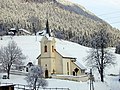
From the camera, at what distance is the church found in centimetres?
7331

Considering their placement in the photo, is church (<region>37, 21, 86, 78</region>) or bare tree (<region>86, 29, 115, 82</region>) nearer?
bare tree (<region>86, 29, 115, 82</region>)

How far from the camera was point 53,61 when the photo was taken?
74562mm

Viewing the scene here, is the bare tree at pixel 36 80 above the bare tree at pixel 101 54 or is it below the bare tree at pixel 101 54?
below

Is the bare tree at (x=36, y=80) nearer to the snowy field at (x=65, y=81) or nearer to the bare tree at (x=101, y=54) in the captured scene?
the snowy field at (x=65, y=81)

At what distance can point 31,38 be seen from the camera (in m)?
147

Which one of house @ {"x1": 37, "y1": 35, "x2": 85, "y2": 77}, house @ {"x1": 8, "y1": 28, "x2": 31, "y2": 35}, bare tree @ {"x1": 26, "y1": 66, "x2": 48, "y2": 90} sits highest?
house @ {"x1": 8, "y1": 28, "x2": 31, "y2": 35}

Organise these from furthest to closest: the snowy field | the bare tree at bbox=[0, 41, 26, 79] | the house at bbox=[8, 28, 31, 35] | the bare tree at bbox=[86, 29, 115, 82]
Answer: the house at bbox=[8, 28, 31, 35] < the bare tree at bbox=[86, 29, 115, 82] < the bare tree at bbox=[0, 41, 26, 79] < the snowy field

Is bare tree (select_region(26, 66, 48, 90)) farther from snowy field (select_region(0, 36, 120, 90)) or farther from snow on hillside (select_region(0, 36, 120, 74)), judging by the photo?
snow on hillside (select_region(0, 36, 120, 74))

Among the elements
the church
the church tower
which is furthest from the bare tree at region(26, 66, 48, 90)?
the church tower

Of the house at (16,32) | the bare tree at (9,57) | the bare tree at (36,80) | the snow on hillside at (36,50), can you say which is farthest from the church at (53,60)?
the house at (16,32)

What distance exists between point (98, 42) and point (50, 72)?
12432 millimetres

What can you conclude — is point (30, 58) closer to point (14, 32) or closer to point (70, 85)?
point (70, 85)

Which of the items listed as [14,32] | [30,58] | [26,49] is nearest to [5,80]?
[30,58]

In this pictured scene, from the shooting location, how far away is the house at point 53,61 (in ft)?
241
